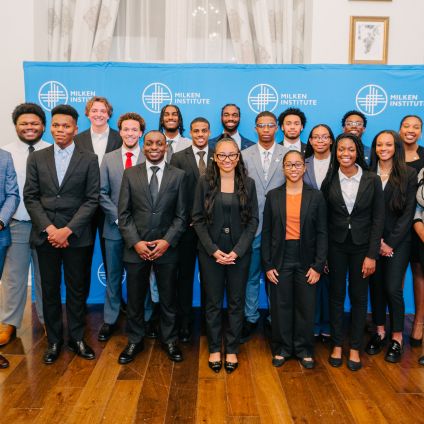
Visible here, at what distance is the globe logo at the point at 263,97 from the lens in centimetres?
436

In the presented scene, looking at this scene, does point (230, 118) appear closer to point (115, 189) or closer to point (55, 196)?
point (115, 189)

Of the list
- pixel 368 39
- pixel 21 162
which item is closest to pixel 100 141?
pixel 21 162

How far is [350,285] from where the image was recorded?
324 centimetres

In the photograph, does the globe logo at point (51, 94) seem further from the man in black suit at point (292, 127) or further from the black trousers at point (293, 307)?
the black trousers at point (293, 307)

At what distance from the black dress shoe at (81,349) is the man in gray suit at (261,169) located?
A: 119 cm

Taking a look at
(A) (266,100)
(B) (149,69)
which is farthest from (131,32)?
(A) (266,100)

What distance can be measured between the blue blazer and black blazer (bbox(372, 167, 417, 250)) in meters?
2.70

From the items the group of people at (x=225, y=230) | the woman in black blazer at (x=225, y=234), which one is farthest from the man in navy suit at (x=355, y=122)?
the woman in black blazer at (x=225, y=234)

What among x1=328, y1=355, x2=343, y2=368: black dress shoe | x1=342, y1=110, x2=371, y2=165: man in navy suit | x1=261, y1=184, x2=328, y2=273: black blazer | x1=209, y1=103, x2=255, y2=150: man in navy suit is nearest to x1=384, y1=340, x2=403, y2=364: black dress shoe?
x1=328, y1=355, x2=343, y2=368: black dress shoe

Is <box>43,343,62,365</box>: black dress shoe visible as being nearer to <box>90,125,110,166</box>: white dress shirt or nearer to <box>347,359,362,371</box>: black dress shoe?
<box>90,125,110,166</box>: white dress shirt

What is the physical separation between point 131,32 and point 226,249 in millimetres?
3576

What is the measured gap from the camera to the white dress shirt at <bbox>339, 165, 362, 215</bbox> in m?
3.13

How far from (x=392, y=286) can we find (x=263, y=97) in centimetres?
212

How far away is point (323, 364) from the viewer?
10.6 feet
